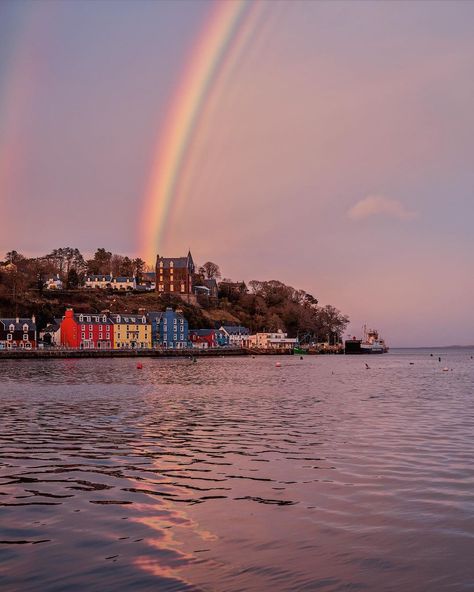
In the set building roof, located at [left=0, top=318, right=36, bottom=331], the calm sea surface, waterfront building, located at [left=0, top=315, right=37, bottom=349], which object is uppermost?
building roof, located at [left=0, top=318, right=36, bottom=331]

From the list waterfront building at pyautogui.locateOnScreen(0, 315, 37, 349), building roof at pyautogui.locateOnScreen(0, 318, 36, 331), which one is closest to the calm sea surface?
waterfront building at pyautogui.locateOnScreen(0, 315, 37, 349)

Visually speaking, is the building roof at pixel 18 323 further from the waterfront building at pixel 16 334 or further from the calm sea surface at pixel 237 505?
the calm sea surface at pixel 237 505

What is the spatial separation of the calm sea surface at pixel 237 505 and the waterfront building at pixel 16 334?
159807 millimetres

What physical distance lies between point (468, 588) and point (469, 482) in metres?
8.43

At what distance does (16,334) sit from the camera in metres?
186

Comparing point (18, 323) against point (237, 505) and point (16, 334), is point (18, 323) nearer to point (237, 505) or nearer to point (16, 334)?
point (16, 334)

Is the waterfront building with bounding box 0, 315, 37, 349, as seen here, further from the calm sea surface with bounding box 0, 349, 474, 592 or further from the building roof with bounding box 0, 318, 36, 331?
the calm sea surface with bounding box 0, 349, 474, 592

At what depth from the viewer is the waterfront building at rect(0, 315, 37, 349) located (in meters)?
184

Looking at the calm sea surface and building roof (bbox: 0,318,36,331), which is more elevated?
building roof (bbox: 0,318,36,331)

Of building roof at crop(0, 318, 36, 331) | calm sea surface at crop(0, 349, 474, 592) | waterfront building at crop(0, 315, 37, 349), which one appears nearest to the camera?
calm sea surface at crop(0, 349, 474, 592)

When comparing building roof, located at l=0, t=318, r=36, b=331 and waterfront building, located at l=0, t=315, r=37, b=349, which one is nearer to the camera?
waterfront building, located at l=0, t=315, r=37, b=349

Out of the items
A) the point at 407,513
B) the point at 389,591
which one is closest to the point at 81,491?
the point at 407,513

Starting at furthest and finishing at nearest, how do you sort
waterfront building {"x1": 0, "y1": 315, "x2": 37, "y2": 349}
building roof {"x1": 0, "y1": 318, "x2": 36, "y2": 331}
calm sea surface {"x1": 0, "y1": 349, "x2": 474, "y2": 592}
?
building roof {"x1": 0, "y1": 318, "x2": 36, "y2": 331}
waterfront building {"x1": 0, "y1": 315, "x2": 37, "y2": 349}
calm sea surface {"x1": 0, "y1": 349, "x2": 474, "y2": 592}

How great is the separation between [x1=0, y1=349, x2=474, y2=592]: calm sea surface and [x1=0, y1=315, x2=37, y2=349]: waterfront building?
159807mm
